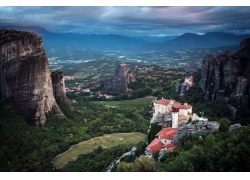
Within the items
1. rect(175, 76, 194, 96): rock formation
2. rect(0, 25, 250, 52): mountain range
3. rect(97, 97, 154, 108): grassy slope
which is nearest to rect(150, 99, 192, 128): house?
rect(0, 25, 250, 52): mountain range

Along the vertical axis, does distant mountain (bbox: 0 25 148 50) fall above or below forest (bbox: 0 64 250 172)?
above

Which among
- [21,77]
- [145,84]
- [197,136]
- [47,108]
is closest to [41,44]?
[21,77]

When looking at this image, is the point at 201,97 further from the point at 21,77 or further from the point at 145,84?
the point at 145,84

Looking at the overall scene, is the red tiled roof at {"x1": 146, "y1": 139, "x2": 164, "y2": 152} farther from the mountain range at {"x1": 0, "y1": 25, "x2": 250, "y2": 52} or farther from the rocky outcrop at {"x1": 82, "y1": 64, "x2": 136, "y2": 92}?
the rocky outcrop at {"x1": 82, "y1": 64, "x2": 136, "y2": 92}

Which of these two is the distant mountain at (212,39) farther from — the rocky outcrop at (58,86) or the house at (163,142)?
the rocky outcrop at (58,86)

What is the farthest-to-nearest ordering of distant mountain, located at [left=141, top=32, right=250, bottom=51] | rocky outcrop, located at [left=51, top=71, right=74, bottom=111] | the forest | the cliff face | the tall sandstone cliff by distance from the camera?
1. rocky outcrop, located at [left=51, top=71, right=74, bottom=111]
2. the tall sandstone cliff
3. the cliff face
4. distant mountain, located at [left=141, top=32, right=250, bottom=51]
5. the forest

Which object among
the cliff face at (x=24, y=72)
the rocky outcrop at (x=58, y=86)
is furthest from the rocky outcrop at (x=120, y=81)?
the cliff face at (x=24, y=72)
